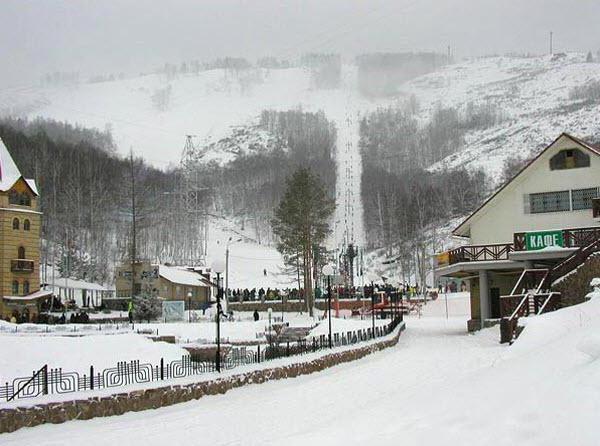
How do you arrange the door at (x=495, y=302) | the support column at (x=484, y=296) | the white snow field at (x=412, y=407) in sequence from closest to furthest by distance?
the white snow field at (x=412, y=407) < the support column at (x=484, y=296) < the door at (x=495, y=302)

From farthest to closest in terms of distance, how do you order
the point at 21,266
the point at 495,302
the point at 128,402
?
the point at 21,266 < the point at 495,302 < the point at 128,402

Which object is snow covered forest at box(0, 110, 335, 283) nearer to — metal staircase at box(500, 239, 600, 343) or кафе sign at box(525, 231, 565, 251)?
кафе sign at box(525, 231, 565, 251)

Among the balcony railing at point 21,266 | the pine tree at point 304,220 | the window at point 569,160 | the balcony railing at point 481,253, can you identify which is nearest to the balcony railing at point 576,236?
the balcony railing at point 481,253

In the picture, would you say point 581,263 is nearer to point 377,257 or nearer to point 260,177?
point 377,257

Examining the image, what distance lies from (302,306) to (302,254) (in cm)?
483

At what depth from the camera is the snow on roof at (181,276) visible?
232ft

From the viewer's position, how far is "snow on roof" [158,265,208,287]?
70.6m

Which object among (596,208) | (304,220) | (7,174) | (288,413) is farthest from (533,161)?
(7,174)

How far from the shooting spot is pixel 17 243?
5372 centimetres

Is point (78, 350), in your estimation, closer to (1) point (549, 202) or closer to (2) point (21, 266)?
(1) point (549, 202)

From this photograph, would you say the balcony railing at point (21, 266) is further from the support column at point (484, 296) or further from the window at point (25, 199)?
the support column at point (484, 296)

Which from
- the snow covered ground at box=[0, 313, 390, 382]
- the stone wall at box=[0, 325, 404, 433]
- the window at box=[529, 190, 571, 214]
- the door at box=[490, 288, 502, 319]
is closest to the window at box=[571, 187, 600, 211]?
the window at box=[529, 190, 571, 214]

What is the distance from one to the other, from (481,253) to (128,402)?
26488 mm

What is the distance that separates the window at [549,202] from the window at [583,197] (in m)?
0.30
